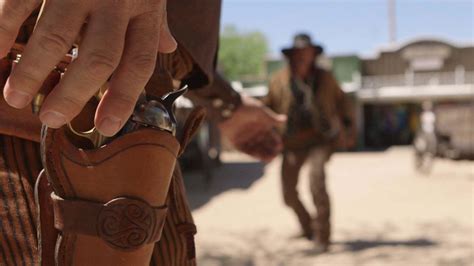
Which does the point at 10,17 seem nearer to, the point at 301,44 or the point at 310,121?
the point at 310,121

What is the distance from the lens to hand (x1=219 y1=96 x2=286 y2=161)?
1909 millimetres

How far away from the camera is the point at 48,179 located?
2.76 ft

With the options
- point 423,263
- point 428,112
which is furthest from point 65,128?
point 428,112

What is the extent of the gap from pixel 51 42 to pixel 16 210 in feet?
1.24

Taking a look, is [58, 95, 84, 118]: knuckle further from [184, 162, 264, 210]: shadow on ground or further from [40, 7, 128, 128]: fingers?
[184, 162, 264, 210]: shadow on ground

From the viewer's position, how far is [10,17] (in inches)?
26.9

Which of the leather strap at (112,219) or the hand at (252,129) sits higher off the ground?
the leather strap at (112,219)

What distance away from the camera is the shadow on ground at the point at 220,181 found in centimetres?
956

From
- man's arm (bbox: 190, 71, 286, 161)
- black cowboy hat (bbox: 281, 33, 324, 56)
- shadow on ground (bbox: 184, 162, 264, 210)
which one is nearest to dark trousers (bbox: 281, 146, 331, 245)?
black cowboy hat (bbox: 281, 33, 324, 56)

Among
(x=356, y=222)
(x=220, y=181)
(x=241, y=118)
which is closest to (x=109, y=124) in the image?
(x=241, y=118)

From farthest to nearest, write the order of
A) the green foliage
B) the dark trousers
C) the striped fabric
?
1. the green foliage
2. the dark trousers
3. the striped fabric

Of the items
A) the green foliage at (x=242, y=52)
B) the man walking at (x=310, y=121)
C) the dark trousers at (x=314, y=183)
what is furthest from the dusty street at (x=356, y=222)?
the green foliage at (x=242, y=52)

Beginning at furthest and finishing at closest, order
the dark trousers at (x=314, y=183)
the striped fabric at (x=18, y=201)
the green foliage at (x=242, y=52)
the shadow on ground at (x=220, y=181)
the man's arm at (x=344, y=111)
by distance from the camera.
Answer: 1. the green foliage at (x=242, y=52)
2. the shadow on ground at (x=220, y=181)
3. the man's arm at (x=344, y=111)
4. the dark trousers at (x=314, y=183)
5. the striped fabric at (x=18, y=201)

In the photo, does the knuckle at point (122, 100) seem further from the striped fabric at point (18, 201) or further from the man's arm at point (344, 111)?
the man's arm at point (344, 111)
